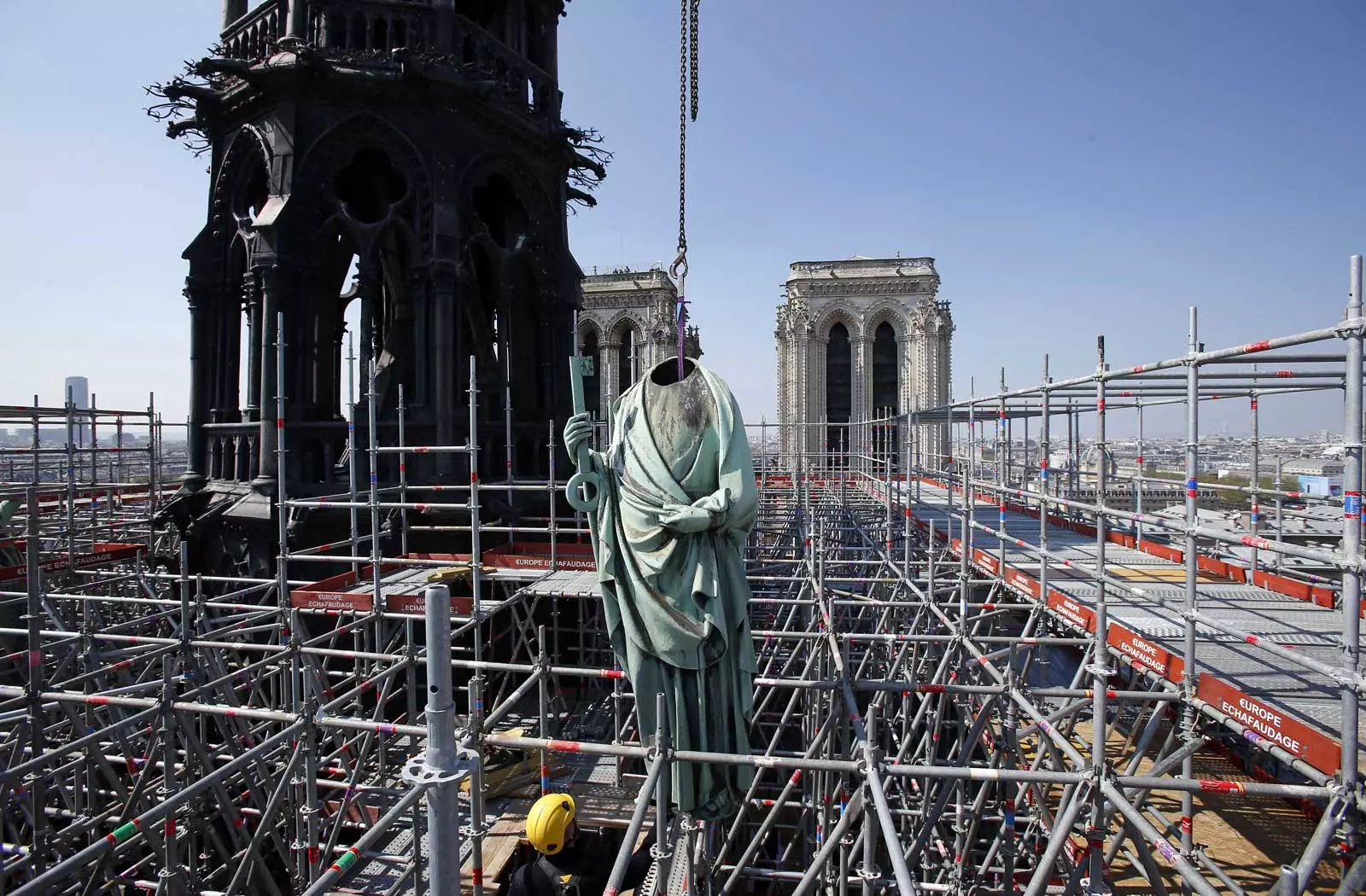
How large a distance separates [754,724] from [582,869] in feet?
8.02

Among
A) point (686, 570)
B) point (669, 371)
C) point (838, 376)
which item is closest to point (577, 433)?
point (669, 371)

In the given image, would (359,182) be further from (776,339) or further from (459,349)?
(776,339)

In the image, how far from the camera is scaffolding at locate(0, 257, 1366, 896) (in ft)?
11.5

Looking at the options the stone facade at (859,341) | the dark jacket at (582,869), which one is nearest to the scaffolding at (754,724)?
the dark jacket at (582,869)

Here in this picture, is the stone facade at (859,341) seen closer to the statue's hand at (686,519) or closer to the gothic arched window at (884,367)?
the gothic arched window at (884,367)

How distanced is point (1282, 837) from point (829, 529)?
867cm

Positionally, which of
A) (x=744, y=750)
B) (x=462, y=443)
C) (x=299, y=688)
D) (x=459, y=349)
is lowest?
(x=299, y=688)

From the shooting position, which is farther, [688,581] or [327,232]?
[327,232]

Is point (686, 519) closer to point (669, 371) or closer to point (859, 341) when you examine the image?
point (669, 371)

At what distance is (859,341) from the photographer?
104ft

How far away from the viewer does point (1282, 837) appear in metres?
6.39

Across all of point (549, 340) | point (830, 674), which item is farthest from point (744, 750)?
point (549, 340)

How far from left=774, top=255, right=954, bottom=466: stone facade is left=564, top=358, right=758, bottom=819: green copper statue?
2651 centimetres

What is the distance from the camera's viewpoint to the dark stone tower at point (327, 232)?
38.0 feet
